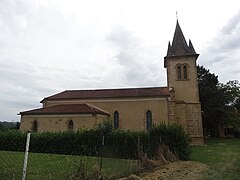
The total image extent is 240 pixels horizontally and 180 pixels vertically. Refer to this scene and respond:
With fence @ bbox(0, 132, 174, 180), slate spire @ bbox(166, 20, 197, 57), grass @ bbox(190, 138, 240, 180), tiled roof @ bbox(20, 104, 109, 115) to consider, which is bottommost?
grass @ bbox(190, 138, 240, 180)

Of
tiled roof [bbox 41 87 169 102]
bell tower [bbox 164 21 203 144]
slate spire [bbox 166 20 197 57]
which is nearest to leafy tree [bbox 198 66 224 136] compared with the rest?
bell tower [bbox 164 21 203 144]

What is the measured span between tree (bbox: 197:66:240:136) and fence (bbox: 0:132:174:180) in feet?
86.3

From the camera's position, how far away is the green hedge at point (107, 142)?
15.1 metres

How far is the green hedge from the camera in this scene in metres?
15.1

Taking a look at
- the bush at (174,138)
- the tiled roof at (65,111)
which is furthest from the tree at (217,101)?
the bush at (174,138)

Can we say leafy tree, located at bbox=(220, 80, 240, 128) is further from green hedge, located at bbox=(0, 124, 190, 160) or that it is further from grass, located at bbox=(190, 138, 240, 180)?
green hedge, located at bbox=(0, 124, 190, 160)

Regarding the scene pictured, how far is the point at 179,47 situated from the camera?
33.6 metres

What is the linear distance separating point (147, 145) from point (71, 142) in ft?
24.8

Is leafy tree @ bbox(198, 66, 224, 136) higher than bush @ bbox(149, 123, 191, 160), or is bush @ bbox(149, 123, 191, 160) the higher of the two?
leafy tree @ bbox(198, 66, 224, 136)

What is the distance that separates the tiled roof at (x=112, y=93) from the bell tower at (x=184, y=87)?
1.87 m

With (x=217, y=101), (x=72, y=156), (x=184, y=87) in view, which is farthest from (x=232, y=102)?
(x=72, y=156)

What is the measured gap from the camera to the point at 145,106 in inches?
1182

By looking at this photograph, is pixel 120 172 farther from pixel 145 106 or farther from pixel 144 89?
pixel 144 89

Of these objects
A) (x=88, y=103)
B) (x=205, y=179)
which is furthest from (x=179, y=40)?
(x=205, y=179)
